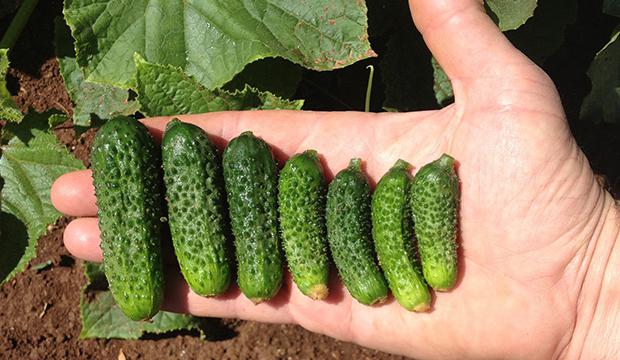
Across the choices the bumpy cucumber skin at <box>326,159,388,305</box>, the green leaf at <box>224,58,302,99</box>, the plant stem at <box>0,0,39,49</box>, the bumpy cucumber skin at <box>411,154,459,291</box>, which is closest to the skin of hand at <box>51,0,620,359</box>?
the bumpy cucumber skin at <box>411,154,459,291</box>

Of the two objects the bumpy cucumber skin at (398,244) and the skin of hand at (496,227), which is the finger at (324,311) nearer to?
the skin of hand at (496,227)

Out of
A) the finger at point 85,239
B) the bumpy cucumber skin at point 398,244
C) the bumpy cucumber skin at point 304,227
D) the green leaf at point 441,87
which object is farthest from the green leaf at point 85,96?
the green leaf at point 441,87

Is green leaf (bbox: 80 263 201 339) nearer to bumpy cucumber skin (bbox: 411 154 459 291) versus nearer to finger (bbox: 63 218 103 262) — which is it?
finger (bbox: 63 218 103 262)

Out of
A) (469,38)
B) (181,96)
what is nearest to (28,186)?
(181,96)

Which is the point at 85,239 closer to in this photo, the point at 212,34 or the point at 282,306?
the point at 282,306

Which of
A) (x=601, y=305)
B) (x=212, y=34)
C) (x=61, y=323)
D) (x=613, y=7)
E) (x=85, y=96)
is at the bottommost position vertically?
(x=61, y=323)
